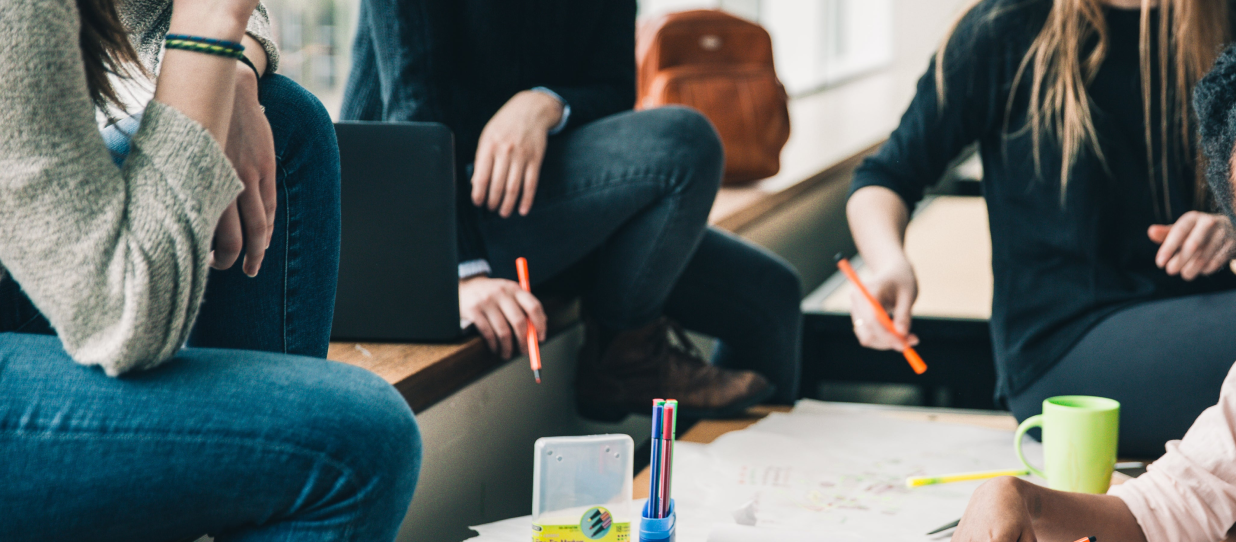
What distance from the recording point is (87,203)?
53 centimetres

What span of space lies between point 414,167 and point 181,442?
1.95ft

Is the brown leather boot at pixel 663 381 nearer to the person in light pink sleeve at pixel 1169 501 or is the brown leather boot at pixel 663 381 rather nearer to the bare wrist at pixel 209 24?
the person in light pink sleeve at pixel 1169 501

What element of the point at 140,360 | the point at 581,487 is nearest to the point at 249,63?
the point at 140,360

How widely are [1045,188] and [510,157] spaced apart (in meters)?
0.64

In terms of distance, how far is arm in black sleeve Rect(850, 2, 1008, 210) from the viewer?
51.1 inches

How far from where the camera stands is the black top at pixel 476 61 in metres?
1.18

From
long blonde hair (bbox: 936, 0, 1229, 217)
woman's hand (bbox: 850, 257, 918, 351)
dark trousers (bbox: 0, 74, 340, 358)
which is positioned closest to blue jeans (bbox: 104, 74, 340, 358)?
dark trousers (bbox: 0, 74, 340, 358)

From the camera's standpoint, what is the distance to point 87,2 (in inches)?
23.5

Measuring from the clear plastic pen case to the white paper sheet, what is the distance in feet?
0.34

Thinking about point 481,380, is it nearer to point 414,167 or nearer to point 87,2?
point 414,167

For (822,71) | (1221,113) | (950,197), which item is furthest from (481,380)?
(822,71)

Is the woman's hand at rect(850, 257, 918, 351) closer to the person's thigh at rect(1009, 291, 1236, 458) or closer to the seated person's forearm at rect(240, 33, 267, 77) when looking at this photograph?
the person's thigh at rect(1009, 291, 1236, 458)

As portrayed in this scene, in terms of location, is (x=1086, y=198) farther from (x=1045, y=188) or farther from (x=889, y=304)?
(x=889, y=304)

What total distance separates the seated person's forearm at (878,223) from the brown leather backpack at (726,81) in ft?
3.61
